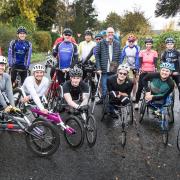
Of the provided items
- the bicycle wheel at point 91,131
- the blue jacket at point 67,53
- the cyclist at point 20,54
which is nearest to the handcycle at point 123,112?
the bicycle wheel at point 91,131

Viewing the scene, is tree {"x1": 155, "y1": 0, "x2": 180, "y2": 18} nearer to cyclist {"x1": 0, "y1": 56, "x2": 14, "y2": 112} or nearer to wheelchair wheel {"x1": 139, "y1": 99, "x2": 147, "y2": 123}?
wheelchair wheel {"x1": 139, "y1": 99, "x2": 147, "y2": 123}

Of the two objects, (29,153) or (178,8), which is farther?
(178,8)

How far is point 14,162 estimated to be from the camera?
616cm

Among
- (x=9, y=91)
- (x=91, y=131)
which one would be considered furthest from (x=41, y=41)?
(x=91, y=131)

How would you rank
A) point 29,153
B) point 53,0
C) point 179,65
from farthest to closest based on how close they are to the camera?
point 53,0 < point 179,65 < point 29,153

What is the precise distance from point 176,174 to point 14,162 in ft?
8.25

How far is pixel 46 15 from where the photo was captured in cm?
4888

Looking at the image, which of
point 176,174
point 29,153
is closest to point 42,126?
point 29,153

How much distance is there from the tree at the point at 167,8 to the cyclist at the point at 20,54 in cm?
4227

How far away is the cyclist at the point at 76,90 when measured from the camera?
7586 mm

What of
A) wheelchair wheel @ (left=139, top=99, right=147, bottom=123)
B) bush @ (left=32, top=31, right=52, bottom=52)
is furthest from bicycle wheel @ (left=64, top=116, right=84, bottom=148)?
bush @ (left=32, top=31, right=52, bottom=52)

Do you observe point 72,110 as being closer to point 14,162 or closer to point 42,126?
point 42,126

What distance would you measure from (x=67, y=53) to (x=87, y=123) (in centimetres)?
319

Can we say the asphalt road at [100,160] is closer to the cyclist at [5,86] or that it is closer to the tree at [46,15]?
the cyclist at [5,86]
